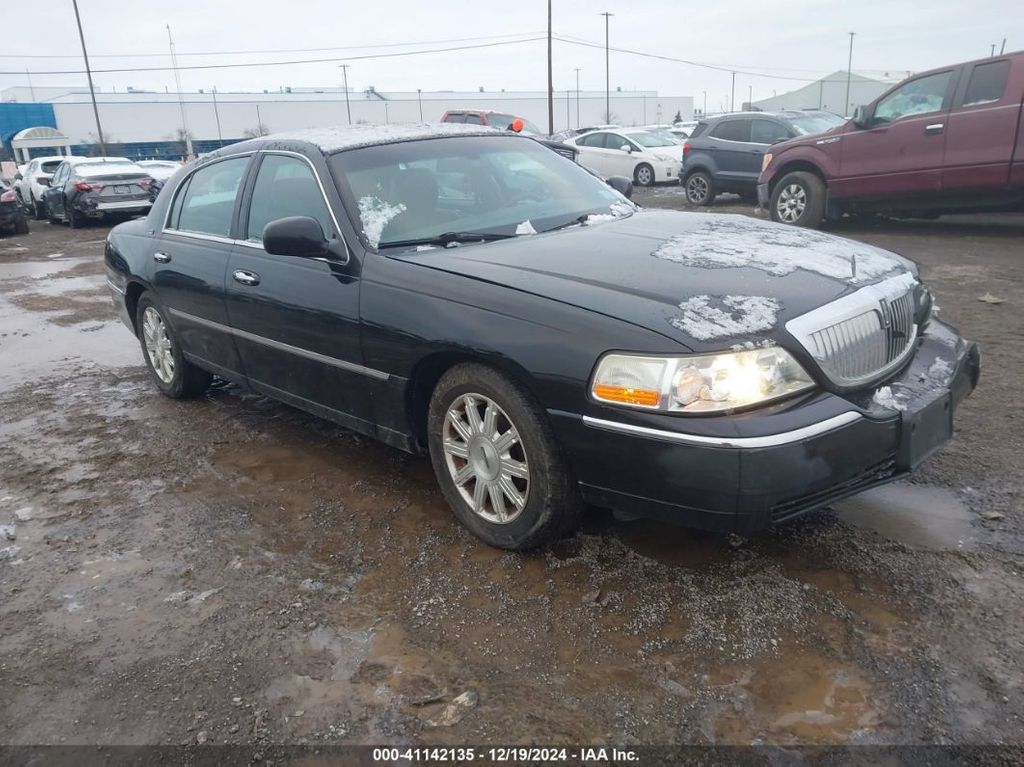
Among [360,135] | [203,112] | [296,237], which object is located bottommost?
[296,237]

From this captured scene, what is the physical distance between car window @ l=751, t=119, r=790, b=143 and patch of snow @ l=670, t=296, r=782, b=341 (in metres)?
12.0

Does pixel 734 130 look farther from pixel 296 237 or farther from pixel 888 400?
pixel 888 400

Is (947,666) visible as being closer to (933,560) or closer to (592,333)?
(933,560)

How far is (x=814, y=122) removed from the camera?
46.1 feet

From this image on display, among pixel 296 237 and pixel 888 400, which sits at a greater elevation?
pixel 296 237

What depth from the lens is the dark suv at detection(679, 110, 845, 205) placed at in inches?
543

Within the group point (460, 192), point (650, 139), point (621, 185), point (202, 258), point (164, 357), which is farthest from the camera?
point (650, 139)

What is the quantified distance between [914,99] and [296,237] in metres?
8.38

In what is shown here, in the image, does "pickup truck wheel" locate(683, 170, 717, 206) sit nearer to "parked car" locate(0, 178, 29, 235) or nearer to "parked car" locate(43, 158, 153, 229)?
"parked car" locate(43, 158, 153, 229)

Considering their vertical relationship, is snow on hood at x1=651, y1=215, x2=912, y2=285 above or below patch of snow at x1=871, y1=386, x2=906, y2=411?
above

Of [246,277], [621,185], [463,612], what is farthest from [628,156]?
[463,612]

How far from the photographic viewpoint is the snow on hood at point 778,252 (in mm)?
3078

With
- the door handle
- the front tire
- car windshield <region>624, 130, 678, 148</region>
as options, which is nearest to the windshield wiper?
the door handle

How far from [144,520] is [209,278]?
1401 mm
